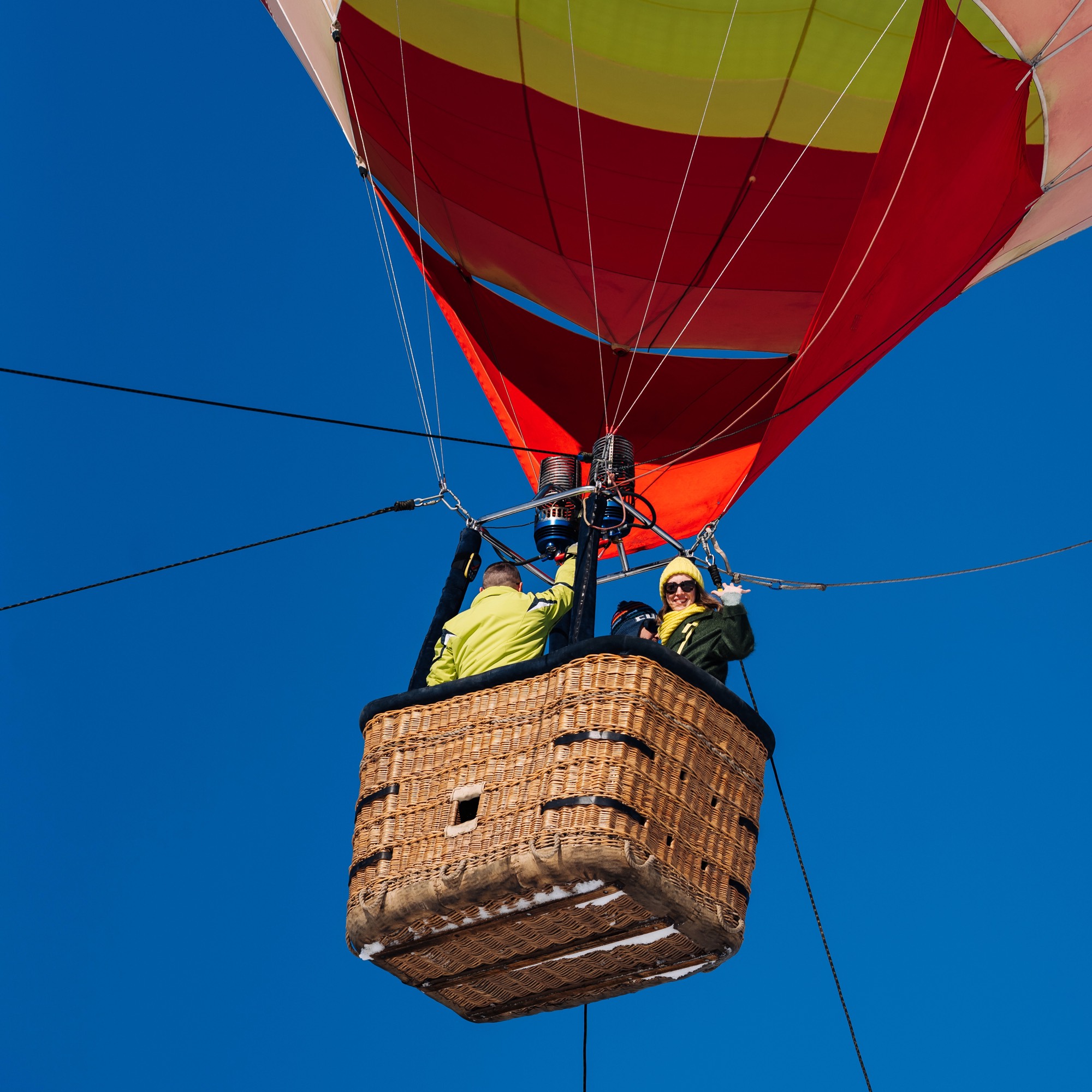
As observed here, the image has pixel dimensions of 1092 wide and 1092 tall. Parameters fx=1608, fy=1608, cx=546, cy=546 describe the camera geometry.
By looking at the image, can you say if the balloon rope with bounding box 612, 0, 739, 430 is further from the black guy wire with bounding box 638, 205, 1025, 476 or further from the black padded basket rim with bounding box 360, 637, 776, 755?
the black padded basket rim with bounding box 360, 637, 776, 755

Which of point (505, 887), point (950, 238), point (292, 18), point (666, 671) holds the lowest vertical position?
point (505, 887)

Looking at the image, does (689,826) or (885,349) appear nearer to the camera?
(689,826)

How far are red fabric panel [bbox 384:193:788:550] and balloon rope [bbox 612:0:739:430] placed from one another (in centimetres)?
13

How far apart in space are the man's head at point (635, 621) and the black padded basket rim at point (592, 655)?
18.3 inches

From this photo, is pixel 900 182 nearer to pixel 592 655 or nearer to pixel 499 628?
pixel 499 628

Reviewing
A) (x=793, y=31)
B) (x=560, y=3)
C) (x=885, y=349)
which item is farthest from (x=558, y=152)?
(x=885, y=349)

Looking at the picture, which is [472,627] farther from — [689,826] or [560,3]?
[560,3]

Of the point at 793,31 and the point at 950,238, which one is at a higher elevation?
the point at 793,31

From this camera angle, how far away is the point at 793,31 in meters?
6.02

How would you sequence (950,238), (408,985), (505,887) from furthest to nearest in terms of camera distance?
(950,238) < (408,985) < (505,887)

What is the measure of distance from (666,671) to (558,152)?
3.18 m

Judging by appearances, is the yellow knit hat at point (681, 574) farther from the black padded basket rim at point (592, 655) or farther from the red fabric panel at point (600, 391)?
the red fabric panel at point (600, 391)

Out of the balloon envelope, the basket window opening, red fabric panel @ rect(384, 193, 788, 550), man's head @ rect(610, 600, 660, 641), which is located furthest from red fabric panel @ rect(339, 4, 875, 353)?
the basket window opening

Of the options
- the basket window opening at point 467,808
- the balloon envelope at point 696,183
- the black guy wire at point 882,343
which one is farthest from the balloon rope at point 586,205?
the basket window opening at point 467,808
